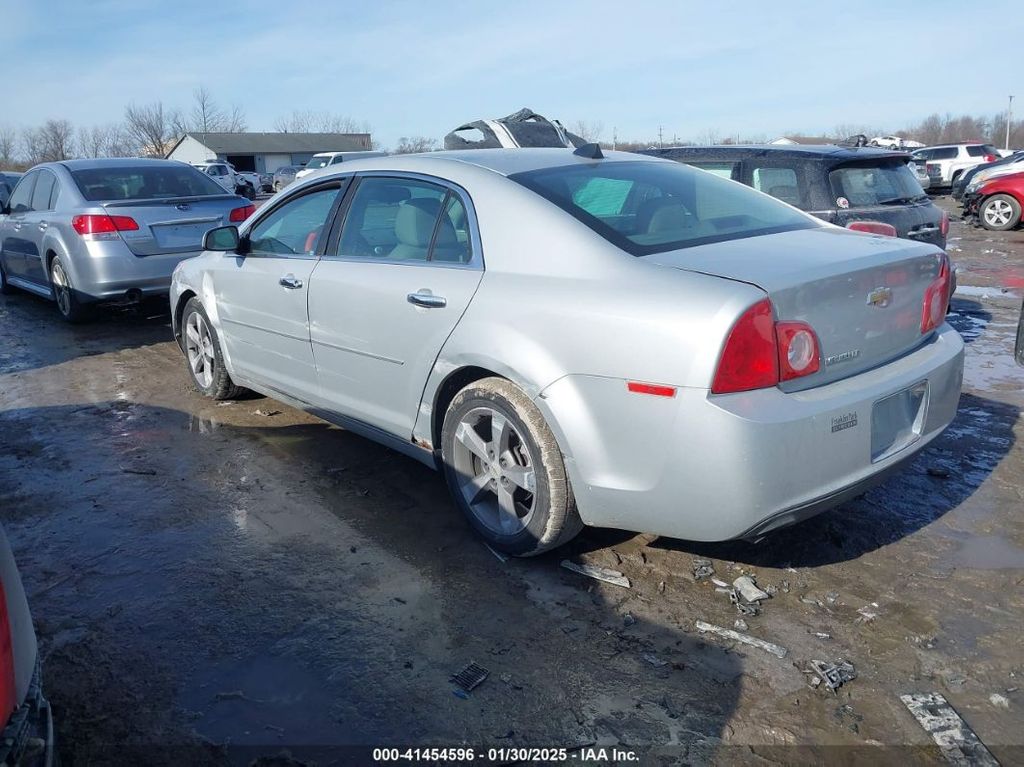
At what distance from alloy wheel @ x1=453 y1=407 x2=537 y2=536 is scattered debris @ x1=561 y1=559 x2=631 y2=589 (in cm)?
27

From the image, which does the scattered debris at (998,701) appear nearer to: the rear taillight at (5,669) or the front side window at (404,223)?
the front side window at (404,223)

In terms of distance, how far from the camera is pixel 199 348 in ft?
19.1

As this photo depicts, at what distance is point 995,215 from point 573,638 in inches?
660

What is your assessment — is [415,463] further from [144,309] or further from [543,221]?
[144,309]

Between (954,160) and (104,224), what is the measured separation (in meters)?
28.8

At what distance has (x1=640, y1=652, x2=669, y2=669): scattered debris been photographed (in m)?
2.80

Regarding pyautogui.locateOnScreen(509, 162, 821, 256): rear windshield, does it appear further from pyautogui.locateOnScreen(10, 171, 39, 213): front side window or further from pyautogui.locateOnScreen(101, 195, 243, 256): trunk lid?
pyautogui.locateOnScreen(10, 171, 39, 213): front side window

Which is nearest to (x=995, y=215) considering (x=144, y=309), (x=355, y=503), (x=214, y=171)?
(x=144, y=309)

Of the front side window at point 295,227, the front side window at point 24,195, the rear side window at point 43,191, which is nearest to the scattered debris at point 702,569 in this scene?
the front side window at point 295,227

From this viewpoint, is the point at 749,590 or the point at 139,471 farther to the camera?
the point at 139,471

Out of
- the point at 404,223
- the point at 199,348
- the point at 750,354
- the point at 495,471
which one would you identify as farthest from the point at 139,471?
the point at 750,354

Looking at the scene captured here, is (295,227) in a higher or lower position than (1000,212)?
higher

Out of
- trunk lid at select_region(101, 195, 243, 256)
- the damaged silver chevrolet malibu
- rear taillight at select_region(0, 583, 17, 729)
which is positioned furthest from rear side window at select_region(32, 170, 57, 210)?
rear taillight at select_region(0, 583, 17, 729)

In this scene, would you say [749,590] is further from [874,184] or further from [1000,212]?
[1000,212]
